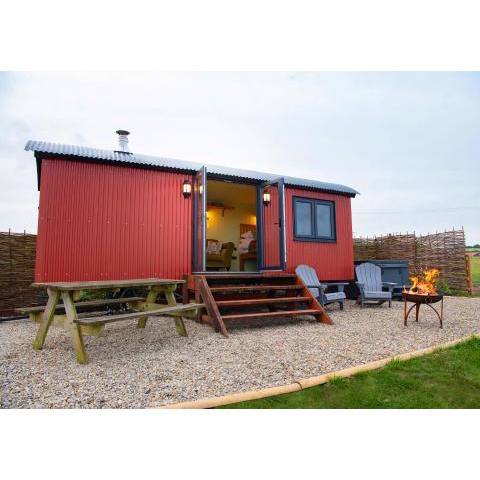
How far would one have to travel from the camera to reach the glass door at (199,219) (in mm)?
5656

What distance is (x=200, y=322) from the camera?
5.00 metres

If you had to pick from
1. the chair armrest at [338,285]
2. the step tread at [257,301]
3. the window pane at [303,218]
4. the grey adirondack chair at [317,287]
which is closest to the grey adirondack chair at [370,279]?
the chair armrest at [338,285]

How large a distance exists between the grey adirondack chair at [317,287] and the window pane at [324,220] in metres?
1.12

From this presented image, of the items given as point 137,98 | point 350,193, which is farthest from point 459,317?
point 137,98

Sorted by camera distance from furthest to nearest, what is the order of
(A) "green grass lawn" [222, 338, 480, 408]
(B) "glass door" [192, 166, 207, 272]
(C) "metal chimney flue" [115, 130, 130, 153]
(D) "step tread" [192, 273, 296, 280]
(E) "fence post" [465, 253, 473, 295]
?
(E) "fence post" [465, 253, 473, 295] → (C) "metal chimney flue" [115, 130, 130, 153] → (B) "glass door" [192, 166, 207, 272] → (D) "step tread" [192, 273, 296, 280] → (A) "green grass lawn" [222, 338, 480, 408]

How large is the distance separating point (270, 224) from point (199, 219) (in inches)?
60.3

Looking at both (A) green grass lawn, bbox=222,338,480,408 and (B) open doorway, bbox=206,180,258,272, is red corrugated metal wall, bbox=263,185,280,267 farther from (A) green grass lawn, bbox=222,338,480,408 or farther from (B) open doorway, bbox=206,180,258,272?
(A) green grass lawn, bbox=222,338,480,408

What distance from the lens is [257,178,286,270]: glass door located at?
620 centimetres

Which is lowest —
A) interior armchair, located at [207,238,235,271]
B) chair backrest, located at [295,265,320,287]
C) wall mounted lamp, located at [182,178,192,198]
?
chair backrest, located at [295,265,320,287]

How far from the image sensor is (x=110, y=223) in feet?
18.6

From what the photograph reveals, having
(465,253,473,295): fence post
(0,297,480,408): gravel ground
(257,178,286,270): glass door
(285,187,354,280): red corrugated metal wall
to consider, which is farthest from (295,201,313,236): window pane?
(465,253,473,295): fence post

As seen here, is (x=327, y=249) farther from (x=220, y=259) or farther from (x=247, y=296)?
(x=220, y=259)

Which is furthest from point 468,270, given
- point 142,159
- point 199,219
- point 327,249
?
point 142,159

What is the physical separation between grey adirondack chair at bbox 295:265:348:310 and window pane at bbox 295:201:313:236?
3.01 ft
